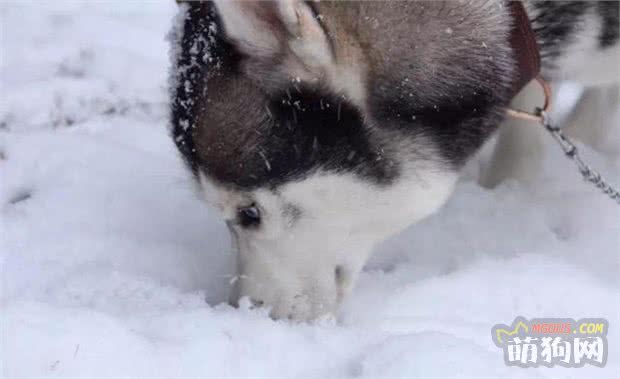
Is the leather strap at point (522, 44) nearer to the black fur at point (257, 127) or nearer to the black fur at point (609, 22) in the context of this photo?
the black fur at point (609, 22)

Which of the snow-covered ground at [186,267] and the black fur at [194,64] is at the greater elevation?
the black fur at [194,64]

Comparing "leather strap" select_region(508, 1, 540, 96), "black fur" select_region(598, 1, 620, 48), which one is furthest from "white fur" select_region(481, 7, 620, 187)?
"leather strap" select_region(508, 1, 540, 96)

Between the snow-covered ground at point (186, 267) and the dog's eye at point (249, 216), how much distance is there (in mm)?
226

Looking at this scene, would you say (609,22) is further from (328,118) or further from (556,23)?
(328,118)

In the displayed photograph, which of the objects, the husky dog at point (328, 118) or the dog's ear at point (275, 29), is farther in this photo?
the husky dog at point (328, 118)

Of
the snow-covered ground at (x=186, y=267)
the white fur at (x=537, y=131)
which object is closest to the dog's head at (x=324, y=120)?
the snow-covered ground at (x=186, y=267)

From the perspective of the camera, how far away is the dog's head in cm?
178

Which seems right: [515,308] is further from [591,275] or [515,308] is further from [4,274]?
[4,274]

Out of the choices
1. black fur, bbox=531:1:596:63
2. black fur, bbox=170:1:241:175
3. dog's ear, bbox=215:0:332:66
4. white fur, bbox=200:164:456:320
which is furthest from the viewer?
black fur, bbox=531:1:596:63

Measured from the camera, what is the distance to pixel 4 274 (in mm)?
2158

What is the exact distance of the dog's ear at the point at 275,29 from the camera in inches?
62.9

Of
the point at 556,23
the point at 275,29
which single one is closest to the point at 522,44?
the point at 556,23

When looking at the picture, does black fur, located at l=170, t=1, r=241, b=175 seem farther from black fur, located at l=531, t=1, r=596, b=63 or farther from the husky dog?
black fur, located at l=531, t=1, r=596, b=63

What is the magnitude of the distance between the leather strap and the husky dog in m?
0.02
